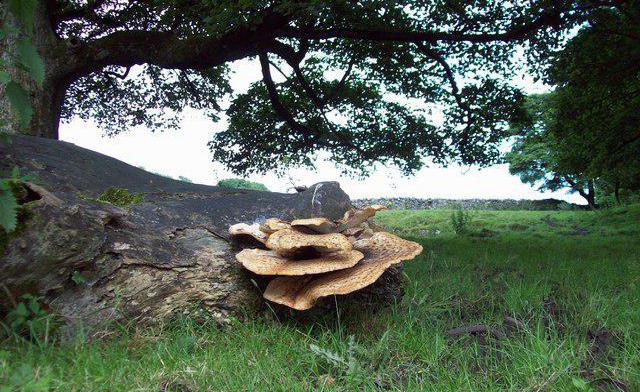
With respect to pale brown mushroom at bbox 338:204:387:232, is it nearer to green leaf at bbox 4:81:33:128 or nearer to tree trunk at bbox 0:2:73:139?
green leaf at bbox 4:81:33:128

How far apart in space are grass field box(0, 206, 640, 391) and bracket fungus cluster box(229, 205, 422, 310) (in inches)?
10.4

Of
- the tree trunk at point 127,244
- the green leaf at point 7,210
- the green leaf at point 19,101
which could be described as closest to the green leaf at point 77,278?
the tree trunk at point 127,244

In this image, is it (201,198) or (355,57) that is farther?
(355,57)

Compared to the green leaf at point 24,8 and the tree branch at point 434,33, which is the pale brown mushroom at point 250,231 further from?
the tree branch at point 434,33

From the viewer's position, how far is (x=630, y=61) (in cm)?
962

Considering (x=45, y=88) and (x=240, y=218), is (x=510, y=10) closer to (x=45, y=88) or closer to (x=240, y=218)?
(x=240, y=218)

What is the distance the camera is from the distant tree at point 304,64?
28.6 feet

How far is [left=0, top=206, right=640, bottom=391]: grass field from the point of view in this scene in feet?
6.64

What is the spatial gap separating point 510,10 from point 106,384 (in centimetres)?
1060

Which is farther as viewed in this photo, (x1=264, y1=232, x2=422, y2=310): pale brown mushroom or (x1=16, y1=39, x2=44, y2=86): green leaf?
(x1=264, y1=232, x2=422, y2=310): pale brown mushroom

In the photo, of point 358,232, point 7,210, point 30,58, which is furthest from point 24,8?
point 358,232

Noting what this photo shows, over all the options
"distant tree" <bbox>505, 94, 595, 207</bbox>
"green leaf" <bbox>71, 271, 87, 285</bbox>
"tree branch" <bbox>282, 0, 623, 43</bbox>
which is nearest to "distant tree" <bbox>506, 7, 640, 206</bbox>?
"tree branch" <bbox>282, 0, 623, 43</bbox>

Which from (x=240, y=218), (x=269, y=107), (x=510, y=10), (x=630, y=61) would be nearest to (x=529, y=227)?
(x=630, y=61)

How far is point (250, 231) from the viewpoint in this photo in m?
3.06
